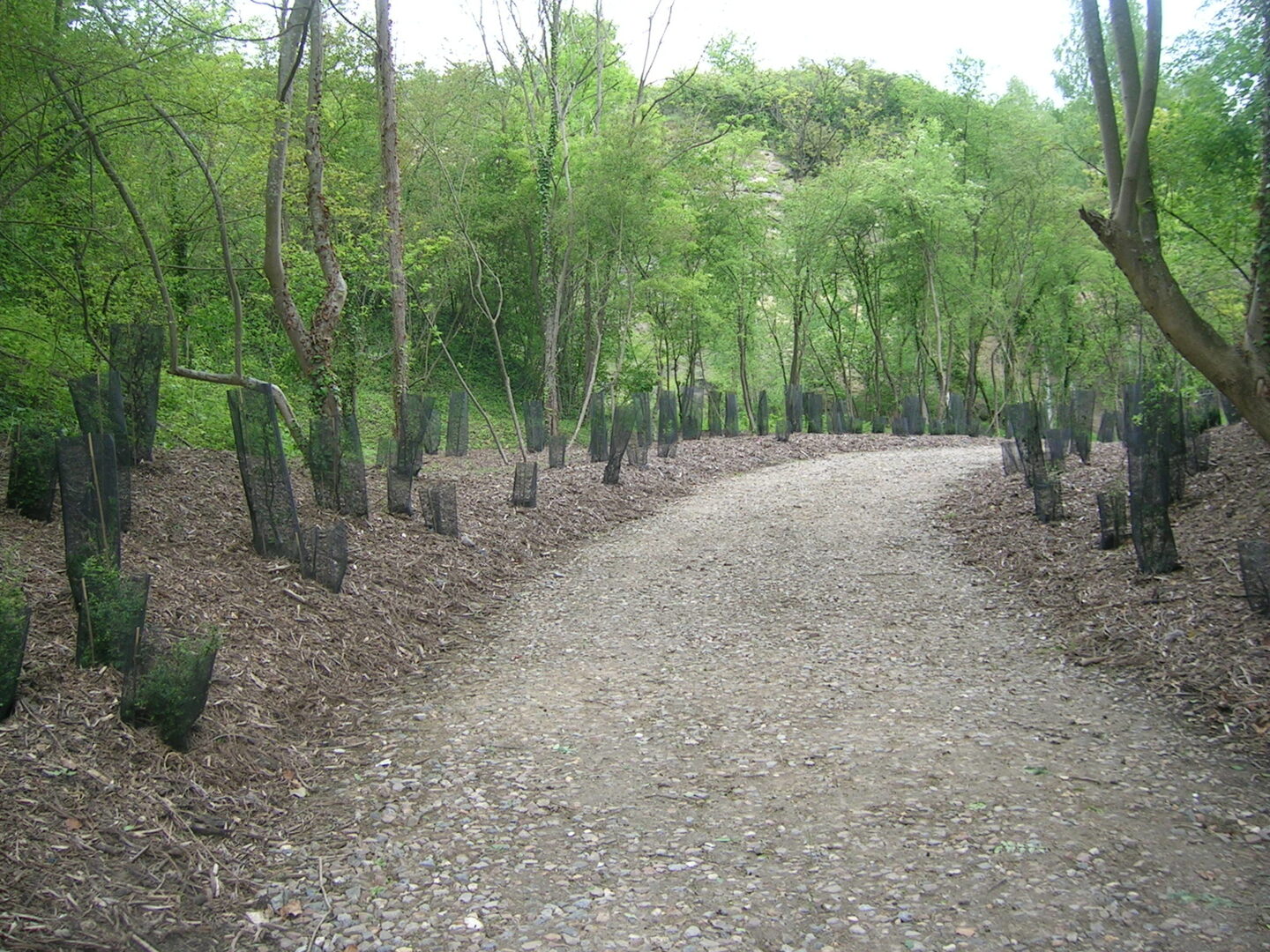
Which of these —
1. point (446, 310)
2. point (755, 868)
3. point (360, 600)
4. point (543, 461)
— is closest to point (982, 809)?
point (755, 868)

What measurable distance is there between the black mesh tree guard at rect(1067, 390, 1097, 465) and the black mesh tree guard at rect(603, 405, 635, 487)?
13.9 feet

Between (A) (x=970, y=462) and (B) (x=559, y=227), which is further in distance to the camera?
(B) (x=559, y=227)

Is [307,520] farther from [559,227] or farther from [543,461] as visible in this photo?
[559,227]

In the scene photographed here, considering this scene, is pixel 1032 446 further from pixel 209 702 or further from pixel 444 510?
pixel 209 702

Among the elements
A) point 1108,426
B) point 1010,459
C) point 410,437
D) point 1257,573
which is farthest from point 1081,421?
point 410,437

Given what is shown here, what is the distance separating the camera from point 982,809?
3.06 metres

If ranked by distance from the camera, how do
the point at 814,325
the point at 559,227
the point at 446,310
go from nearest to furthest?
the point at 559,227 < the point at 446,310 < the point at 814,325

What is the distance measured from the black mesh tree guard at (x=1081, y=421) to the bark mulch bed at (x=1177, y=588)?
0.99m

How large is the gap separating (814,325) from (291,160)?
20510 millimetres

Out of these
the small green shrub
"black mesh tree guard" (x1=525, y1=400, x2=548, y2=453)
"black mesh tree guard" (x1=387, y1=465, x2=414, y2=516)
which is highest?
"black mesh tree guard" (x1=525, y1=400, x2=548, y2=453)

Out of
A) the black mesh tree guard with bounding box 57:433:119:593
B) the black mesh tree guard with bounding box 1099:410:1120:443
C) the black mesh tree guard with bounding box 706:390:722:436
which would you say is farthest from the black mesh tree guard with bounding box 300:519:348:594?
the black mesh tree guard with bounding box 1099:410:1120:443

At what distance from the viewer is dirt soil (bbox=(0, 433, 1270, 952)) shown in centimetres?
247

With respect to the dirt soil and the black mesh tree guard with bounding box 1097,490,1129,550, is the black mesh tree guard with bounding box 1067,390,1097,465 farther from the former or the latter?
the black mesh tree guard with bounding box 1097,490,1129,550

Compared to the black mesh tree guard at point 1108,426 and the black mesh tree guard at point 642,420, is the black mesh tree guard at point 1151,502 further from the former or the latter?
the black mesh tree guard at point 1108,426
